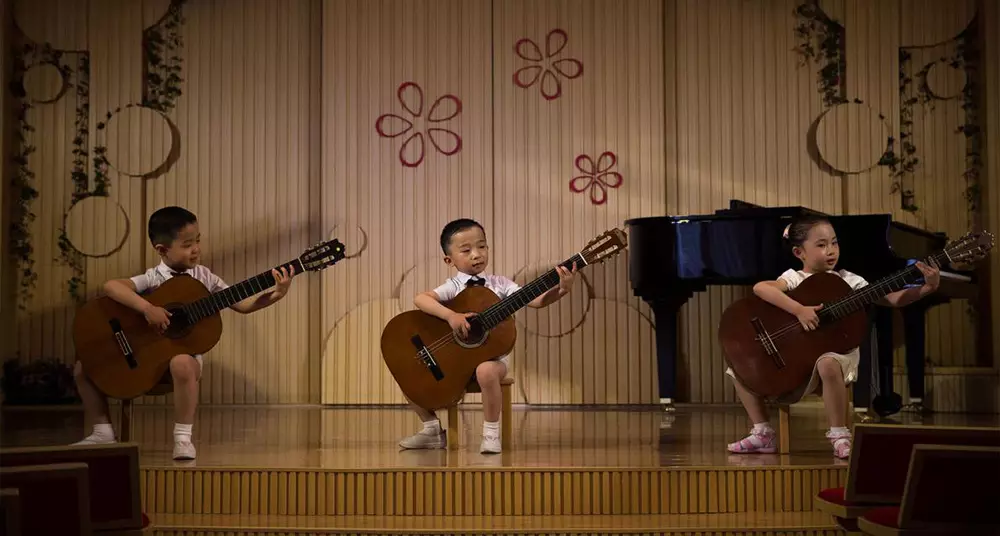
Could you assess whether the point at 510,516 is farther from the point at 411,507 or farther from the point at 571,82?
the point at 571,82

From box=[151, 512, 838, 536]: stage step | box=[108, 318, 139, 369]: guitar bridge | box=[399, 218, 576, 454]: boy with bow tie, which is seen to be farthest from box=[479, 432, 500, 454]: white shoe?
box=[108, 318, 139, 369]: guitar bridge

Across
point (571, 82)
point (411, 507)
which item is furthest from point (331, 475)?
point (571, 82)

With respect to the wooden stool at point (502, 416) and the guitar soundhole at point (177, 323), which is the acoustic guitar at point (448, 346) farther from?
the guitar soundhole at point (177, 323)

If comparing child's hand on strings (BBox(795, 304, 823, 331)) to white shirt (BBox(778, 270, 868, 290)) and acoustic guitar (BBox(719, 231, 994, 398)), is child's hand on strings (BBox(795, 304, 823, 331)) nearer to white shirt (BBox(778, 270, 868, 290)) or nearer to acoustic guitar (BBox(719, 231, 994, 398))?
acoustic guitar (BBox(719, 231, 994, 398))

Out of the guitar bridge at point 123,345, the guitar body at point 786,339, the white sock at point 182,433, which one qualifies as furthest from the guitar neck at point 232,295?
the guitar body at point 786,339

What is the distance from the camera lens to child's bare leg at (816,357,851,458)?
400 centimetres

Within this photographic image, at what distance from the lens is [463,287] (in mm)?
4398

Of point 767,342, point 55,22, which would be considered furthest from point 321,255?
point 55,22

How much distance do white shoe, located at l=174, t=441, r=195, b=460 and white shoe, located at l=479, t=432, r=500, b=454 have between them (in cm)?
108

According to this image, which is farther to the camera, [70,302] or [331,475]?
[70,302]

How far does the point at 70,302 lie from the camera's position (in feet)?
23.0

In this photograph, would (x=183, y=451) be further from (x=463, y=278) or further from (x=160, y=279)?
(x=463, y=278)

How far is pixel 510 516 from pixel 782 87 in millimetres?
4221

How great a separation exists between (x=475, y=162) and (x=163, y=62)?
213 centimetres
